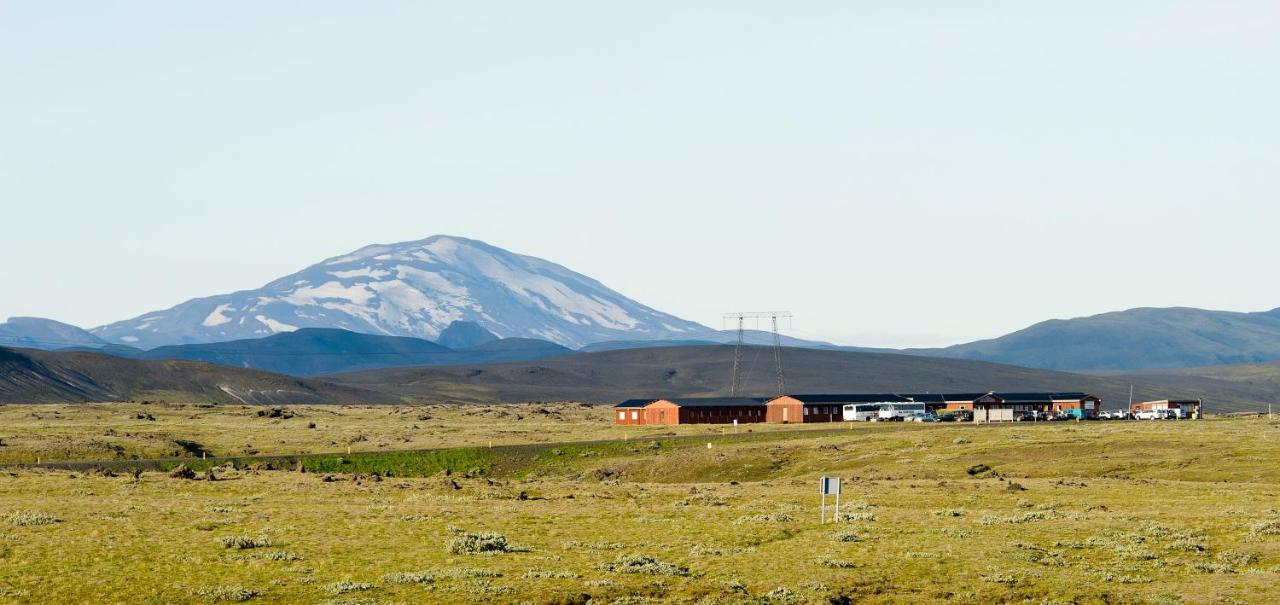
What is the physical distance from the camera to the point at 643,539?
45000mm

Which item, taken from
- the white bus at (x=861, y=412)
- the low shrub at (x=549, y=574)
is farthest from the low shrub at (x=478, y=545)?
the white bus at (x=861, y=412)

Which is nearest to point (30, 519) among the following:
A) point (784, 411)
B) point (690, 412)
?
point (690, 412)

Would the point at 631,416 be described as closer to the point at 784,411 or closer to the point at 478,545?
the point at 784,411

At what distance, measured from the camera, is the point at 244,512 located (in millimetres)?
52031

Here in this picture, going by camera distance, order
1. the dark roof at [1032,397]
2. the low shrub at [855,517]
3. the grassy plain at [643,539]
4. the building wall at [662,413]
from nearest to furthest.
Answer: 1. the grassy plain at [643,539]
2. the low shrub at [855,517]
3. the building wall at [662,413]
4. the dark roof at [1032,397]

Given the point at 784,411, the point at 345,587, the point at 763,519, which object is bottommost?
the point at 345,587

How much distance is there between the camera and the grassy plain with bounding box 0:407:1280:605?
35.7 metres

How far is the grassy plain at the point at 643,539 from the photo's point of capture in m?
35.7

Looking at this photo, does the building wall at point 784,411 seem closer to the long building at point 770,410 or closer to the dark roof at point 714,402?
the long building at point 770,410

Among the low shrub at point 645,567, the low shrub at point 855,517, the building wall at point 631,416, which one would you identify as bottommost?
the low shrub at point 645,567

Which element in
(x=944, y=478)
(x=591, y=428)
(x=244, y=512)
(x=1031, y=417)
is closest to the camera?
(x=244, y=512)

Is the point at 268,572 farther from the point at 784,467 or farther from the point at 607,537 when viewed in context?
the point at 784,467

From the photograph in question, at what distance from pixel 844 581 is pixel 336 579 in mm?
13018

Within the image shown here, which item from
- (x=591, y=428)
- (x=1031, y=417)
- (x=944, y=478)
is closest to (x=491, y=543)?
(x=944, y=478)
